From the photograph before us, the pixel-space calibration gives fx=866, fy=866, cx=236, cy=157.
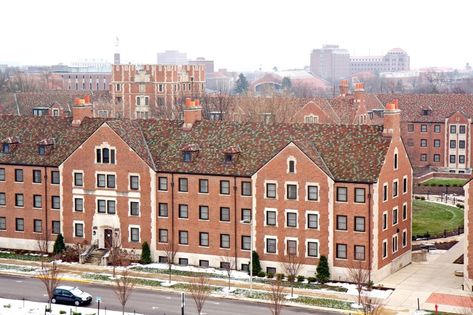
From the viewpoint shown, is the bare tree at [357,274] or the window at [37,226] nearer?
the bare tree at [357,274]

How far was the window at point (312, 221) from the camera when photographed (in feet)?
227

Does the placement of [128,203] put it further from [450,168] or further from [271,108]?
[450,168]

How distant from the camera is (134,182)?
7531 centimetres

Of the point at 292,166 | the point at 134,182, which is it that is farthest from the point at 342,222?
the point at 134,182

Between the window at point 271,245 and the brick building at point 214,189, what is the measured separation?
11 cm

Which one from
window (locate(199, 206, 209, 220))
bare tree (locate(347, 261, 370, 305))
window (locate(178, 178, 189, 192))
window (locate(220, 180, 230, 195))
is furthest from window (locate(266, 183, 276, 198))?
bare tree (locate(347, 261, 370, 305))

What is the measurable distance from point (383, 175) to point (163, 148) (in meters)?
19.9

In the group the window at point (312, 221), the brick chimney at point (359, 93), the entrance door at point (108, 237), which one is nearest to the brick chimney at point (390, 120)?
the window at point (312, 221)

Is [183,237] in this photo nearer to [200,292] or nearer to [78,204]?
[78,204]

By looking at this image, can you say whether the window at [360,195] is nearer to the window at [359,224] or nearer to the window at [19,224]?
the window at [359,224]

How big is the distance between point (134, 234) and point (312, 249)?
16.2m

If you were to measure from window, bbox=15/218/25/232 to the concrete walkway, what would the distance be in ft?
109

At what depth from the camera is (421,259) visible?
76.4 metres

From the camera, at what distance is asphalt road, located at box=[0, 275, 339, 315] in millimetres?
59969
